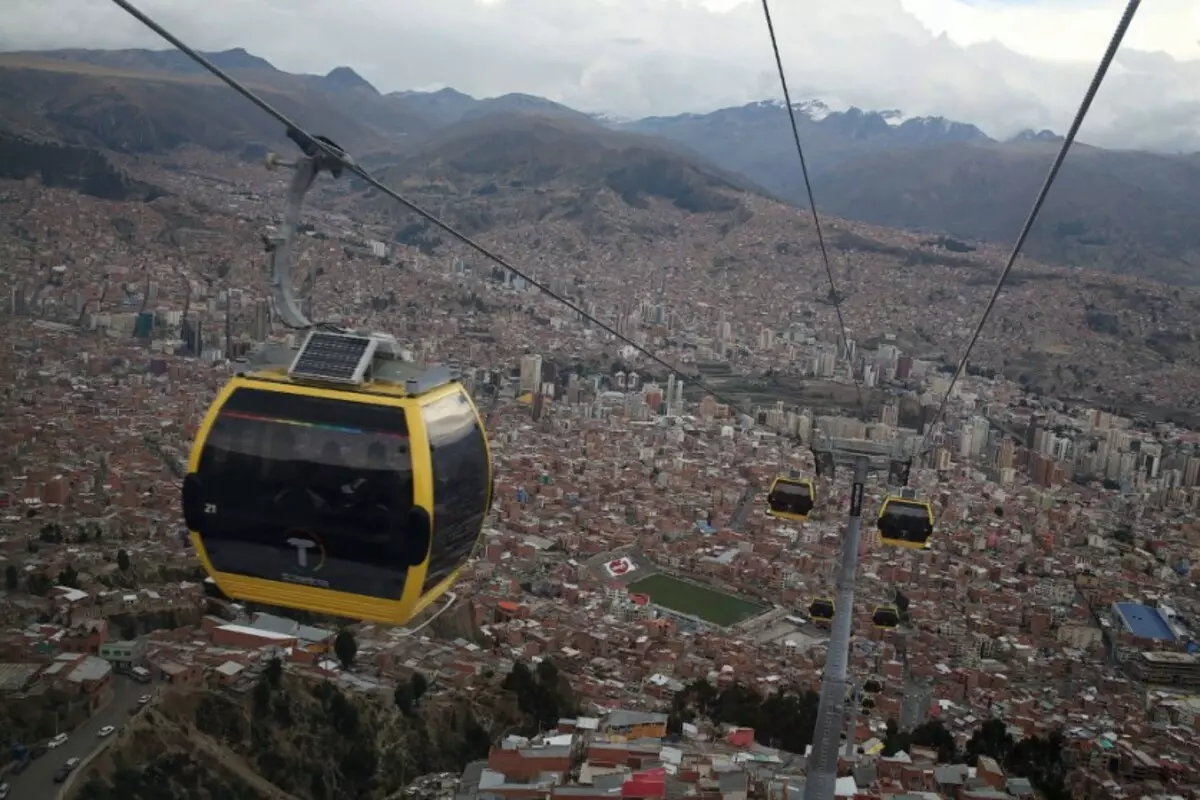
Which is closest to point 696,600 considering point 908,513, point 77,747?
point 77,747

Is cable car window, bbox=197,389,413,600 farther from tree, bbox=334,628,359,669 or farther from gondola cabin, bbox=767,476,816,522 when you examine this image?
tree, bbox=334,628,359,669

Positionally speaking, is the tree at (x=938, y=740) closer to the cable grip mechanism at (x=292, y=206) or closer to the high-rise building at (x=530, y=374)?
the cable grip mechanism at (x=292, y=206)

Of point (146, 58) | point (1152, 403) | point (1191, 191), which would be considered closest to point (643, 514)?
point (1152, 403)

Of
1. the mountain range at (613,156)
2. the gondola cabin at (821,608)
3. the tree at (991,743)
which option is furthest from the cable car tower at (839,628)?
the mountain range at (613,156)

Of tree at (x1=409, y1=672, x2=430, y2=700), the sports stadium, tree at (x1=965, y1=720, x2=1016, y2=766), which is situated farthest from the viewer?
the sports stadium

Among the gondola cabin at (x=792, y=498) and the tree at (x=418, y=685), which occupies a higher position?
the gondola cabin at (x=792, y=498)

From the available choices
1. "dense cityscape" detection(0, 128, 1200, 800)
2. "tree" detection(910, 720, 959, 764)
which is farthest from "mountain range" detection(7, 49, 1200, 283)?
"tree" detection(910, 720, 959, 764)
